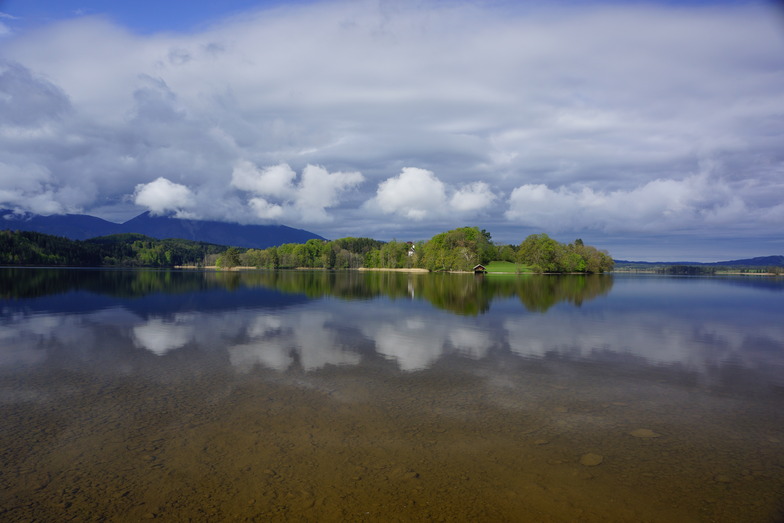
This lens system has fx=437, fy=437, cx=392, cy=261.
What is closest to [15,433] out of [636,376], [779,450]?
[779,450]

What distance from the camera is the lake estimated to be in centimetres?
859

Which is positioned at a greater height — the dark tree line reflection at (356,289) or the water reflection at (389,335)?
the dark tree line reflection at (356,289)

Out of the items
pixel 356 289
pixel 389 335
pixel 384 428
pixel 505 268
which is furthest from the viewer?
pixel 505 268

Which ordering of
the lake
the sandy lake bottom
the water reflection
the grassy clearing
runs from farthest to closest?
the grassy clearing → the water reflection → the lake → the sandy lake bottom

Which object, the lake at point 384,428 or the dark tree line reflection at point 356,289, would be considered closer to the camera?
the lake at point 384,428

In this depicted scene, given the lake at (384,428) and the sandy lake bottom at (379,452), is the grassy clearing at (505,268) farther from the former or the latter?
the sandy lake bottom at (379,452)

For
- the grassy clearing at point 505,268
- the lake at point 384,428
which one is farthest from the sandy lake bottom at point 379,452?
the grassy clearing at point 505,268

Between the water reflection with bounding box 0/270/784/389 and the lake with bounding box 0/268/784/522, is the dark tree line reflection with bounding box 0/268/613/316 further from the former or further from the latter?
the lake with bounding box 0/268/784/522

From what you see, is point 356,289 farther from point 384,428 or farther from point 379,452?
point 379,452

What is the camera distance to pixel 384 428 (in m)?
12.1

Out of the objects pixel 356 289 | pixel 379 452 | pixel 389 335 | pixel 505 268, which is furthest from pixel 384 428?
pixel 505 268

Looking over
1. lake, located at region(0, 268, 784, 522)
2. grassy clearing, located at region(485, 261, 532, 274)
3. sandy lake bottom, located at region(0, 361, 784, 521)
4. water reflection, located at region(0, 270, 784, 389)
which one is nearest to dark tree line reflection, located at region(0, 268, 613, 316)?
water reflection, located at region(0, 270, 784, 389)

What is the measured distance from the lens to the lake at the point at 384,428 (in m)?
8.59

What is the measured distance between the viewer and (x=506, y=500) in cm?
871
